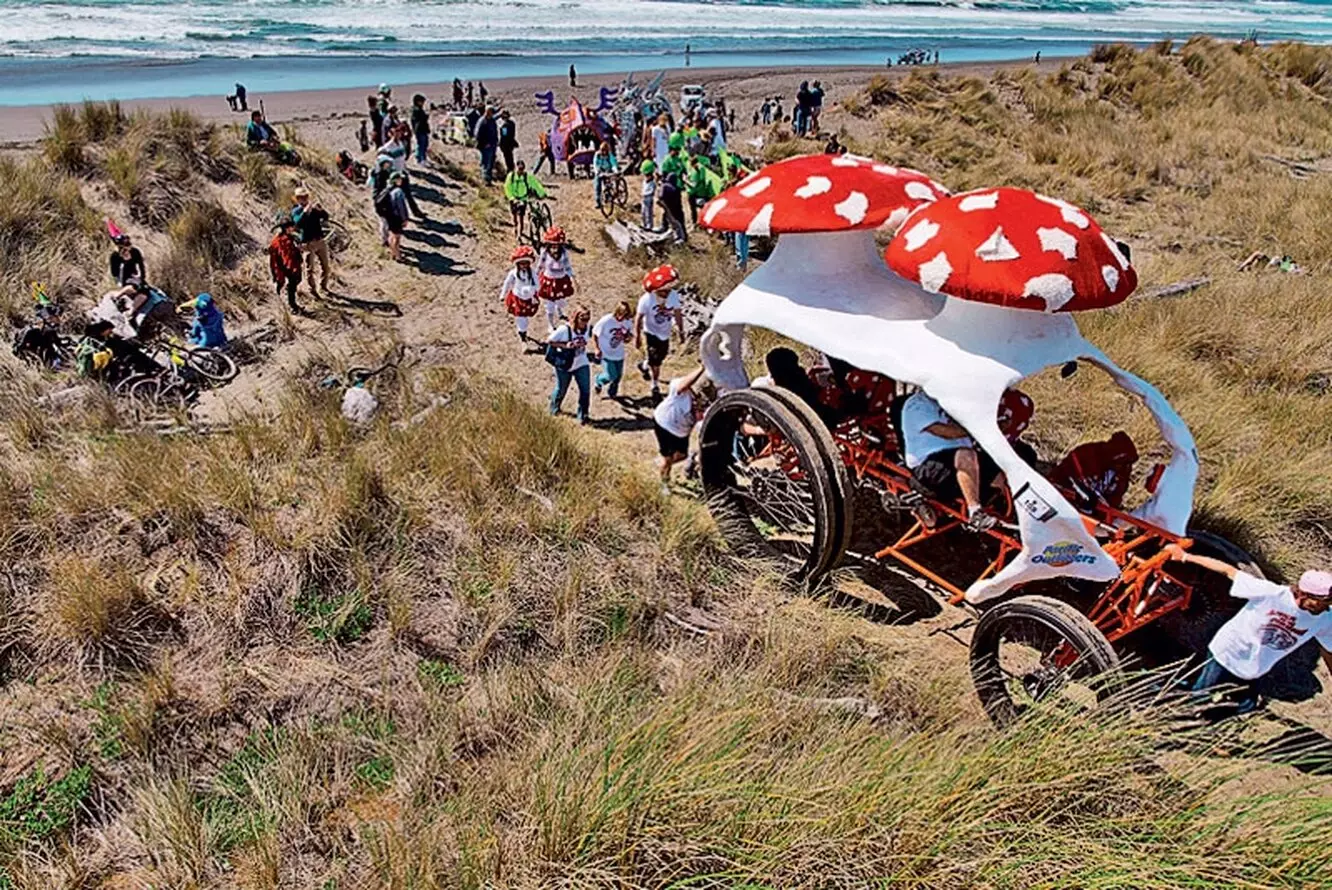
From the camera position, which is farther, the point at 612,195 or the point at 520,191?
the point at 612,195

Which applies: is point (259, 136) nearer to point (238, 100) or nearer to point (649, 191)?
point (649, 191)

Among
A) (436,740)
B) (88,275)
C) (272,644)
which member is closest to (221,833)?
(436,740)

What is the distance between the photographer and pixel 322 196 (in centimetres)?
1446

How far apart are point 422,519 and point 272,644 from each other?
110 cm

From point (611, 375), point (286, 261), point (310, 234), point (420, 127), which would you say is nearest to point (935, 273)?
point (611, 375)

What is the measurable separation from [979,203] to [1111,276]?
749mm

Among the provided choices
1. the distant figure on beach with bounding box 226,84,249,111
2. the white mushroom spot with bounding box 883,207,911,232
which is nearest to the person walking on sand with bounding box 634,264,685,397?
the white mushroom spot with bounding box 883,207,911,232

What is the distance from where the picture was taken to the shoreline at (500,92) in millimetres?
21797

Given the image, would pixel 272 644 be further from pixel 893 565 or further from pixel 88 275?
pixel 88 275

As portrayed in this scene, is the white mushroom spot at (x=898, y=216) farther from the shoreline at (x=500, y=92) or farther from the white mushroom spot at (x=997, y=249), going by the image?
the shoreline at (x=500, y=92)

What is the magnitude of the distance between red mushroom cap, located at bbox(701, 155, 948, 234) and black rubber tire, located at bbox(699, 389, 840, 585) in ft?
3.41

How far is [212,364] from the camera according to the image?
372 inches

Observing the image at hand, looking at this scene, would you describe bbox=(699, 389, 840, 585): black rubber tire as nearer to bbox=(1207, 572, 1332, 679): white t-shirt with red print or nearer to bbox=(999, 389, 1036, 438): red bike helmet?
bbox=(999, 389, 1036, 438): red bike helmet

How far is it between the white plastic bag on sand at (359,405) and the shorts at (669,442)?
239 centimetres
